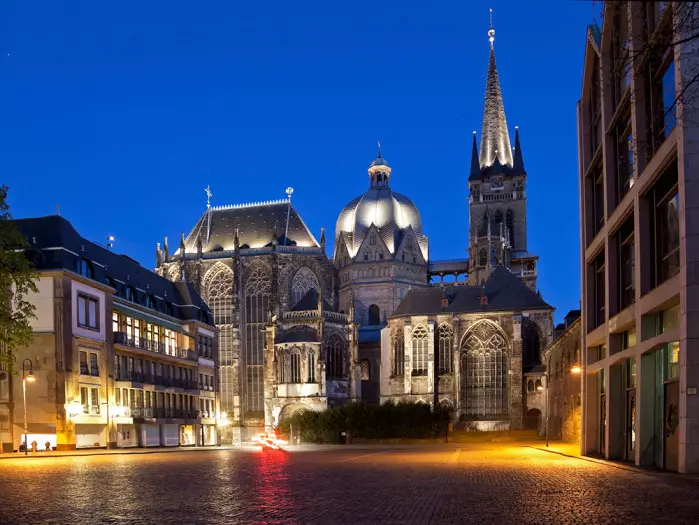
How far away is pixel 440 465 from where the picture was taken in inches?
1091

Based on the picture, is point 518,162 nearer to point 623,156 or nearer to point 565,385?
point 565,385

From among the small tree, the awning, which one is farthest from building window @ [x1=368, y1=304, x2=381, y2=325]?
the small tree

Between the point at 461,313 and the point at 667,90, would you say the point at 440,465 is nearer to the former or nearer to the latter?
the point at 667,90

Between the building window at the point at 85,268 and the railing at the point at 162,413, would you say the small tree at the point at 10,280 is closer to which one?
the building window at the point at 85,268

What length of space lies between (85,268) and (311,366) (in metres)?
32.9

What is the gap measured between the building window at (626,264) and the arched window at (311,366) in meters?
54.9

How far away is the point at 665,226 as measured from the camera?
2408 centimetres

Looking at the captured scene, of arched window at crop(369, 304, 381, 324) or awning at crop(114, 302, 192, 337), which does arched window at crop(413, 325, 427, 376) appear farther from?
awning at crop(114, 302, 192, 337)

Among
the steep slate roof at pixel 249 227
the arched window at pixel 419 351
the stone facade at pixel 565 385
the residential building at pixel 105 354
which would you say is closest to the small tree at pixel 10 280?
the residential building at pixel 105 354

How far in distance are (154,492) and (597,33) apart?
2276 cm

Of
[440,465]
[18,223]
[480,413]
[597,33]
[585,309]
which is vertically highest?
[597,33]

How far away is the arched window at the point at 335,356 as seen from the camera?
84812 mm

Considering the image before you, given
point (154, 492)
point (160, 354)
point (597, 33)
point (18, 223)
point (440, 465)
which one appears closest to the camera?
point (154, 492)

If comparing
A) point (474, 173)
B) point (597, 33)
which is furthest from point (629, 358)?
point (474, 173)
